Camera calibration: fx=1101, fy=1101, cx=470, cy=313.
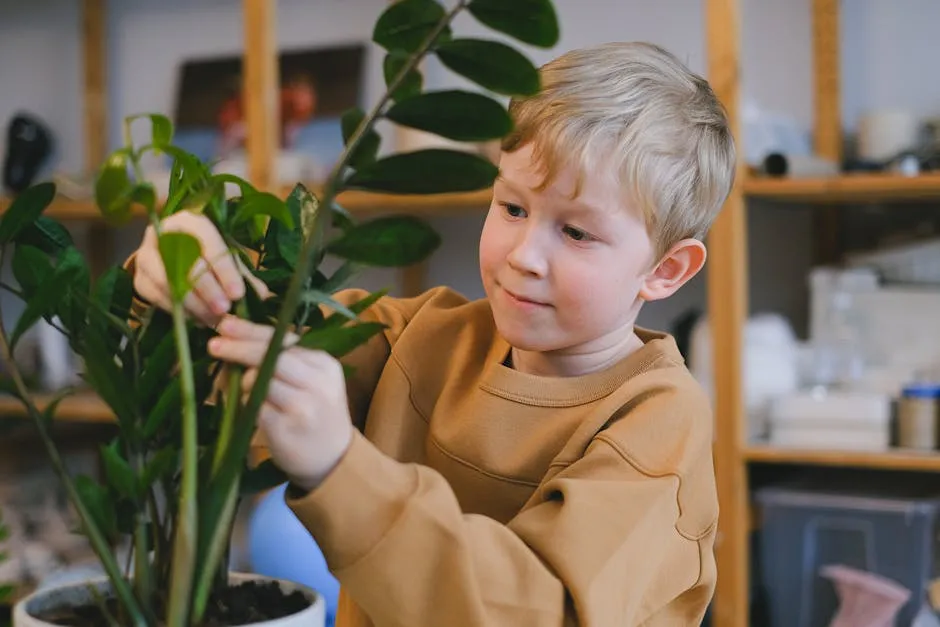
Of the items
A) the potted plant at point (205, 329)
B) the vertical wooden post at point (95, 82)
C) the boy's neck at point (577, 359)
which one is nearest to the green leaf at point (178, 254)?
the potted plant at point (205, 329)

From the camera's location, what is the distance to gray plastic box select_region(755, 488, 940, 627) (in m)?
1.96

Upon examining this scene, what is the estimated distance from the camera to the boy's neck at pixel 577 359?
0.87 meters

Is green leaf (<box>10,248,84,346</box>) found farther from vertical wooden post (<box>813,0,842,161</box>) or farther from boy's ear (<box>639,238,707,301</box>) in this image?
vertical wooden post (<box>813,0,842,161</box>)

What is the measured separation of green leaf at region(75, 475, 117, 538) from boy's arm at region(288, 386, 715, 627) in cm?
9

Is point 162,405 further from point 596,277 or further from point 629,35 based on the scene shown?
point 629,35

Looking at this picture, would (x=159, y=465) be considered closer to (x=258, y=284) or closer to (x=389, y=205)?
(x=258, y=284)

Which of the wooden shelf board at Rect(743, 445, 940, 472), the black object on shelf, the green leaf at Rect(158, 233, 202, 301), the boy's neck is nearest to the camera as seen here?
the green leaf at Rect(158, 233, 202, 301)

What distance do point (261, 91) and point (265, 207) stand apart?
1.97m

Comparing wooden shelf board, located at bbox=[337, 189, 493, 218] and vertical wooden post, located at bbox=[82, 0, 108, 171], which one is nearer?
wooden shelf board, located at bbox=[337, 189, 493, 218]

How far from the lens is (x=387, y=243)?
531 mm

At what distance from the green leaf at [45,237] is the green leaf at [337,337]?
7.3 inches

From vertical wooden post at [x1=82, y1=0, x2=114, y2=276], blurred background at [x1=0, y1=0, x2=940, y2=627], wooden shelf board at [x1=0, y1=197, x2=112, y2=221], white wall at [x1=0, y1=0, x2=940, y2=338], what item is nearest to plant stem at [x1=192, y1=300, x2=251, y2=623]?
blurred background at [x1=0, y1=0, x2=940, y2=627]

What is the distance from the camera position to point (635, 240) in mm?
820

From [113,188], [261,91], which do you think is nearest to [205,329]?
[113,188]
